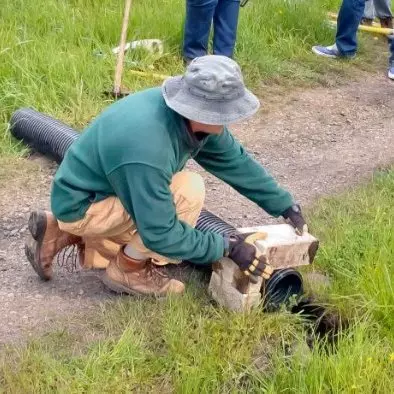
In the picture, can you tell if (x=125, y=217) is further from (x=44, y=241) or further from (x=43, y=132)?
(x=43, y=132)

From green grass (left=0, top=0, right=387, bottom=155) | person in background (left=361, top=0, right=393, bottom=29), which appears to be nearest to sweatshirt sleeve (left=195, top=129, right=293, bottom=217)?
green grass (left=0, top=0, right=387, bottom=155)

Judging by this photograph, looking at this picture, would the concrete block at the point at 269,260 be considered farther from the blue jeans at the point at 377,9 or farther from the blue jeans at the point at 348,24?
the blue jeans at the point at 377,9

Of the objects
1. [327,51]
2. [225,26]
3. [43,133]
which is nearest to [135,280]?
[43,133]

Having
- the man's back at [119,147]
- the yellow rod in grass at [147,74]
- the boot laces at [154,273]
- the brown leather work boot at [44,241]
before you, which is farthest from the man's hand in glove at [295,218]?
the yellow rod in grass at [147,74]

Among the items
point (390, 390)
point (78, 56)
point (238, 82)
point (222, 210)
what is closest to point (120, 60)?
point (78, 56)

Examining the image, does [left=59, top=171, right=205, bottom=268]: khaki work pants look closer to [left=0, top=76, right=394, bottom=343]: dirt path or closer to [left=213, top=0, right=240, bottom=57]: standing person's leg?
[left=0, top=76, right=394, bottom=343]: dirt path

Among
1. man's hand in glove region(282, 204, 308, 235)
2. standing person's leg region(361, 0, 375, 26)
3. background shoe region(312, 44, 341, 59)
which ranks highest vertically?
man's hand in glove region(282, 204, 308, 235)

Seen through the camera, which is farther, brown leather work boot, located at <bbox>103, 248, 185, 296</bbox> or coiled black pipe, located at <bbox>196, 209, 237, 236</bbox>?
coiled black pipe, located at <bbox>196, 209, 237, 236</bbox>

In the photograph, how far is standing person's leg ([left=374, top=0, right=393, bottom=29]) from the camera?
7.72 meters

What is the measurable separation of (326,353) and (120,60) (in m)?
2.88

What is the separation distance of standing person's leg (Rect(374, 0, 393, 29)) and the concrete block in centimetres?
511

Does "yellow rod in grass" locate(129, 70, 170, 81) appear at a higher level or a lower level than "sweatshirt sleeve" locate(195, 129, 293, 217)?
lower

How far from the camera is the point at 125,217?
10.0 ft

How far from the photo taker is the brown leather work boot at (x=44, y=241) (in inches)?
126
